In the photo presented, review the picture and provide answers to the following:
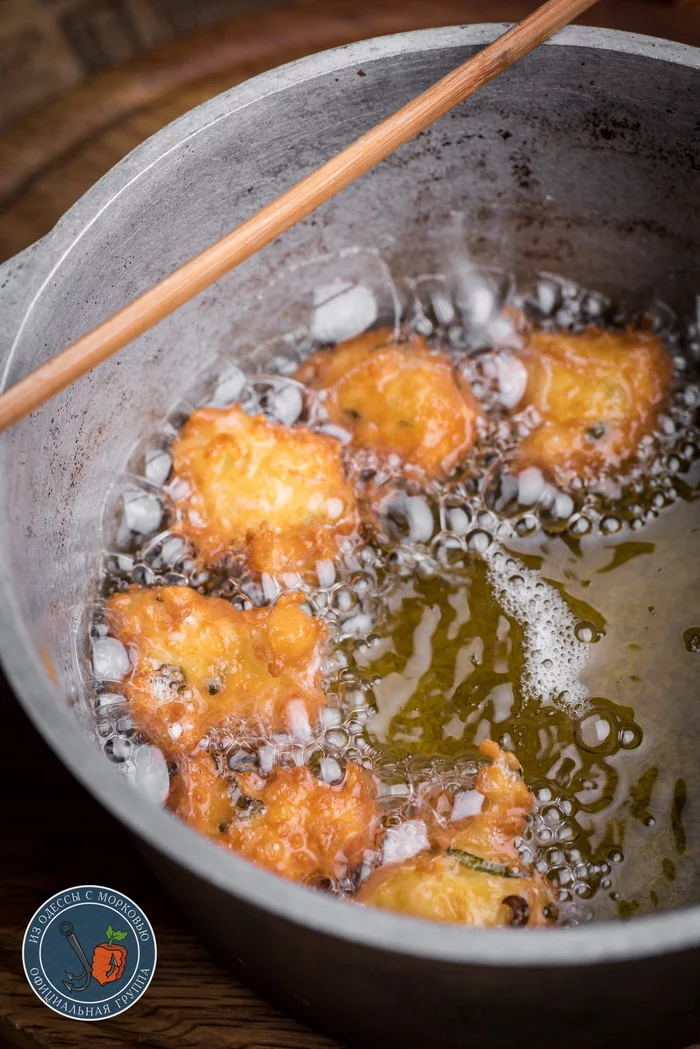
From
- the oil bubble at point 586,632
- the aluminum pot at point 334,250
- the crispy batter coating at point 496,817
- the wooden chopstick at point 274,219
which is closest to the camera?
the aluminum pot at point 334,250

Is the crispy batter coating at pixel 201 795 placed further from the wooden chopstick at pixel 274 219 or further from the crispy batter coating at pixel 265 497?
the wooden chopstick at pixel 274 219

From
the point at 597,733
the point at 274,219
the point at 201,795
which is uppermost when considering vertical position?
the point at 274,219

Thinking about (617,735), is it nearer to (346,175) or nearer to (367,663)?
(367,663)

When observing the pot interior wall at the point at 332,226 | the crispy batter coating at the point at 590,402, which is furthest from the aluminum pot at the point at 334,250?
the crispy batter coating at the point at 590,402

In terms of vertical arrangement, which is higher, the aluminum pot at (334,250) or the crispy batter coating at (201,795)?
the aluminum pot at (334,250)

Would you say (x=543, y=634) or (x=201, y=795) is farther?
(x=543, y=634)

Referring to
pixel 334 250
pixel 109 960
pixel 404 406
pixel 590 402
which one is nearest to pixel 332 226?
pixel 334 250

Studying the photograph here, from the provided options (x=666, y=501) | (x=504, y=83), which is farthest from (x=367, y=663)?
(x=504, y=83)

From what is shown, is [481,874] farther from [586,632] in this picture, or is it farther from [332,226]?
[332,226]
